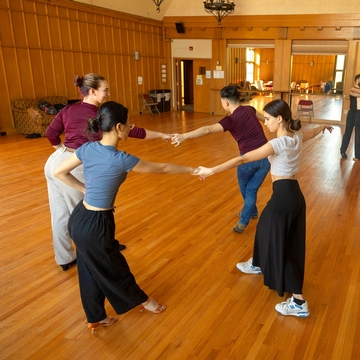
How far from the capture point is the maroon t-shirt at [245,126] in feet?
10.9

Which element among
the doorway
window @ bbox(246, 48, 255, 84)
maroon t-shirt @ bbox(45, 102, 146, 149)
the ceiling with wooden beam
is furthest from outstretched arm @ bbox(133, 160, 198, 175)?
window @ bbox(246, 48, 255, 84)

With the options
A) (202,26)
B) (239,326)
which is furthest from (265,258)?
(202,26)

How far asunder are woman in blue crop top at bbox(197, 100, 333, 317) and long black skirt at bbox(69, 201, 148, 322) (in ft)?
2.78

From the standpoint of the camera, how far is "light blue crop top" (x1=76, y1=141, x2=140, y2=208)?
1.96 metres

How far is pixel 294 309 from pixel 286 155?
3.59 feet

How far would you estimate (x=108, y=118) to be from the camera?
1.99 meters

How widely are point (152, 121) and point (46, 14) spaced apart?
4.45 metres

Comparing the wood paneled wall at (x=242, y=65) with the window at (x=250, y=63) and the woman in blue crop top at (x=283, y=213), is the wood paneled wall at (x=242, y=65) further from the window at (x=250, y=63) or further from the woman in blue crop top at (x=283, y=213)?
the woman in blue crop top at (x=283, y=213)

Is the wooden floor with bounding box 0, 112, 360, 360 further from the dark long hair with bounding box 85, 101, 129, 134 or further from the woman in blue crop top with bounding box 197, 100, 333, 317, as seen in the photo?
the dark long hair with bounding box 85, 101, 129, 134

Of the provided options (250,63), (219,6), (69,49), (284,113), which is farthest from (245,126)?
(250,63)

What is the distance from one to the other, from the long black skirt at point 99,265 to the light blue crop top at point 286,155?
1.11 m

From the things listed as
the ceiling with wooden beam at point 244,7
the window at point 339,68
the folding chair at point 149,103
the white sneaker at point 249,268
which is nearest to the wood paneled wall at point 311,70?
the window at point 339,68

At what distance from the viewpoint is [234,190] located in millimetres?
5176

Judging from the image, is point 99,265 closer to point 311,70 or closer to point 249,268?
point 249,268
